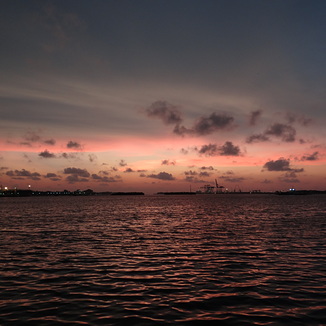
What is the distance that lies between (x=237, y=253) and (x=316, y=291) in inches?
479

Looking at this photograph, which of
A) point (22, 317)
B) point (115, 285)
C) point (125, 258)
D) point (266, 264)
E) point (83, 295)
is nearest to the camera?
point (22, 317)

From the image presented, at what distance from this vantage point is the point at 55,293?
1852cm

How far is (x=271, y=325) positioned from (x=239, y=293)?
436 cm

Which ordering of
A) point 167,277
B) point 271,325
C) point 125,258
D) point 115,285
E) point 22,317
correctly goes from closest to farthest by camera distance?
point 271,325 → point 22,317 → point 115,285 → point 167,277 → point 125,258

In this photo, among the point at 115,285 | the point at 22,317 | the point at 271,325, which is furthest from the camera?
the point at 115,285

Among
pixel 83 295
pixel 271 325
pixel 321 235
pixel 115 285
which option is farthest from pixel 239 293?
pixel 321 235

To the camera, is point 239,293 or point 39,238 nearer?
point 239,293

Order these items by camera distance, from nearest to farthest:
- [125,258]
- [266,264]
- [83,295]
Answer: [83,295], [266,264], [125,258]

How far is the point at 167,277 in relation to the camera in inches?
864

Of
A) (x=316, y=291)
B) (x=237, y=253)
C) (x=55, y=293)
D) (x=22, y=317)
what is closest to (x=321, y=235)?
(x=237, y=253)

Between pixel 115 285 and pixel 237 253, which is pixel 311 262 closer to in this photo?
pixel 237 253

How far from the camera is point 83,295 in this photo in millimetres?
18031

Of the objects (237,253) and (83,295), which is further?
(237,253)

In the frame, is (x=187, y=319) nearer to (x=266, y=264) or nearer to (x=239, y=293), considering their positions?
(x=239, y=293)
